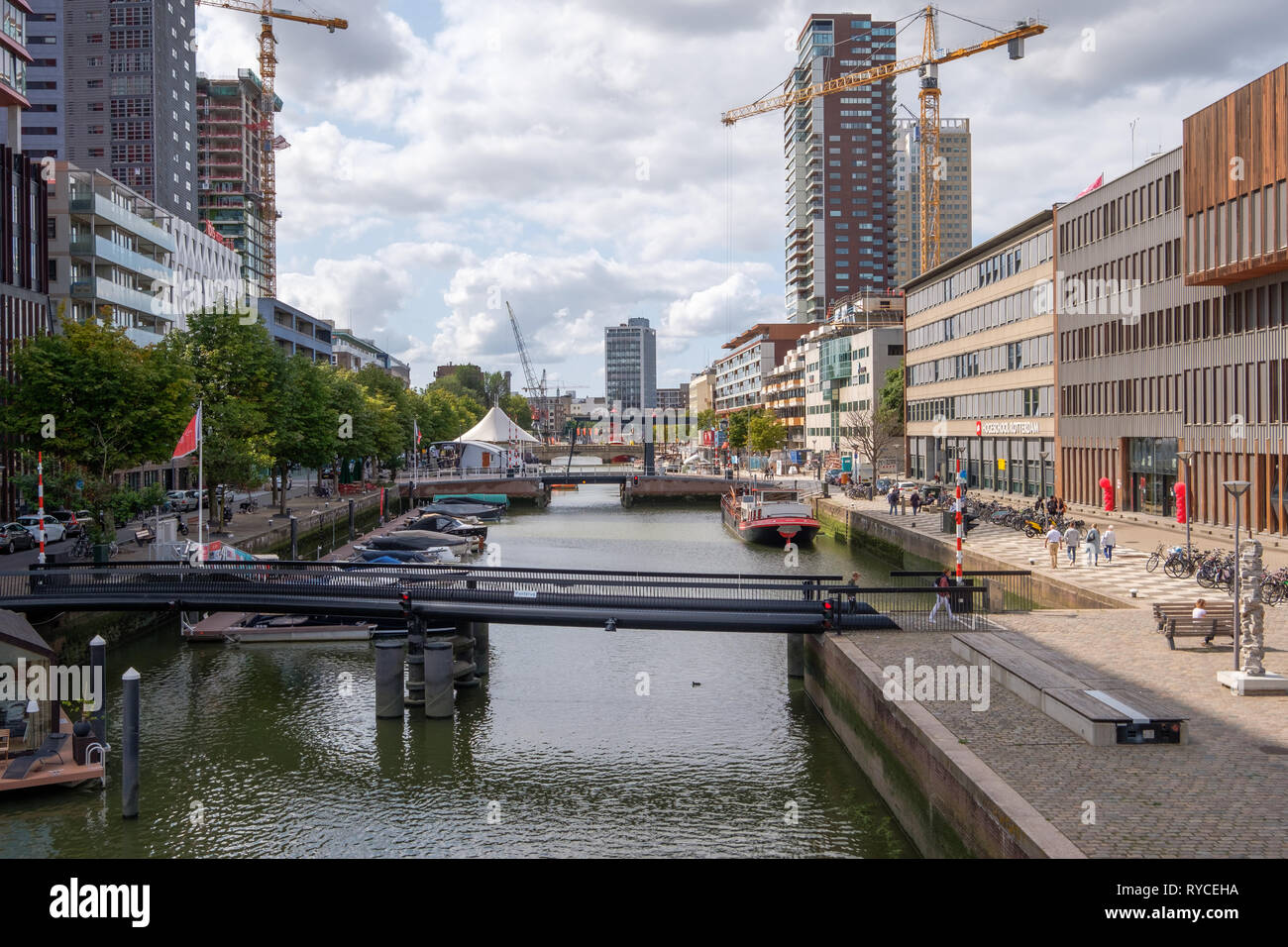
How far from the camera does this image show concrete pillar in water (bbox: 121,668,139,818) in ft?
65.1

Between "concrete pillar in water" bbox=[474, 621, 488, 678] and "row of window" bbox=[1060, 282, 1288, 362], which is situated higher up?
"row of window" bbox=[1060, 282, 1288, 362]

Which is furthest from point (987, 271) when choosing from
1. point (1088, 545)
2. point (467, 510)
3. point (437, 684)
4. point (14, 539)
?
point (14, 539)

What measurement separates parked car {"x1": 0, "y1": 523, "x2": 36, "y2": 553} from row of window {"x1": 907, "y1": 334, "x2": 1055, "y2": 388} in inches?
2345

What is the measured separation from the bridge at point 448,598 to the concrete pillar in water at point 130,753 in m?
7.99

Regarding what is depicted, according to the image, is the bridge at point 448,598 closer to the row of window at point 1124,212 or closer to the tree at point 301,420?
the row of window at point 1124,212

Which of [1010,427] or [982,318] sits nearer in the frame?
[1010,427]

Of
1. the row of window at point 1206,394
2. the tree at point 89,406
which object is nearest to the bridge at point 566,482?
the row of window at point 1206,394

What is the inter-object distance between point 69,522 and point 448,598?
3448 centimetres

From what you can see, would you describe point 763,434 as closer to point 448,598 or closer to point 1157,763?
point 448,598

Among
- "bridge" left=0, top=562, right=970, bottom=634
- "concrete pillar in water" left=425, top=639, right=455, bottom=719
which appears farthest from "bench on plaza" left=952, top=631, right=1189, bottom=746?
"concrete pillar in water" left=425, top=639, right=455, bottom=719

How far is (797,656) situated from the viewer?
97.3ft

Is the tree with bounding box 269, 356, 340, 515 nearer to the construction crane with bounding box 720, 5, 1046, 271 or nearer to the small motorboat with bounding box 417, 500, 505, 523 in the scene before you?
the small motorboat with bounding box 417, 500, 505, 523
